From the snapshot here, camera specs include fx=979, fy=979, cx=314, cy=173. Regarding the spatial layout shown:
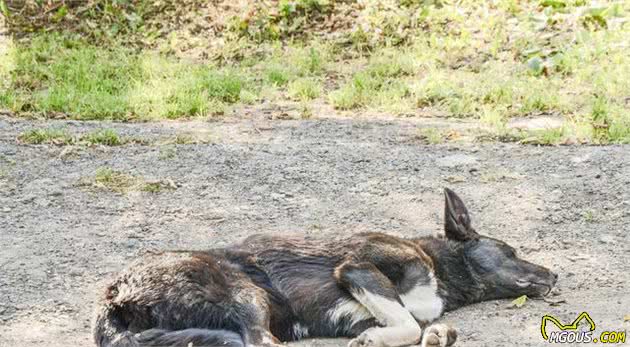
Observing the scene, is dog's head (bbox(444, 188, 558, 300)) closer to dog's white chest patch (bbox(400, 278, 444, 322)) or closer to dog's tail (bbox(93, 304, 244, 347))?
dog's white chest patch (bbox(400, 278, 444, 322))

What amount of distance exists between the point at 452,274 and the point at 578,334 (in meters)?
1.26

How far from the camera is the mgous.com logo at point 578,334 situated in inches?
219

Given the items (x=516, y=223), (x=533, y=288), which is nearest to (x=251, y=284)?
(x=533, y=288)

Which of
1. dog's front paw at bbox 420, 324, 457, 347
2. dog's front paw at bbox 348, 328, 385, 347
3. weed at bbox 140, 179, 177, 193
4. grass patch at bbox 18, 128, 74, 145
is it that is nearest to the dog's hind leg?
dog's front paw at bbox 348, 328, 385, 347

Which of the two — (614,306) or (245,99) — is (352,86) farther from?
(614,306)

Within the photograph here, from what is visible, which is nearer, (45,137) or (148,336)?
(148,336)

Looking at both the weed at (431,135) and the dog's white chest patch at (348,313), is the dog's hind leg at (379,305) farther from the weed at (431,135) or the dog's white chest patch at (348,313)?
the weed at (431,135)

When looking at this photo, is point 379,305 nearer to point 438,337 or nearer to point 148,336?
point 438,337

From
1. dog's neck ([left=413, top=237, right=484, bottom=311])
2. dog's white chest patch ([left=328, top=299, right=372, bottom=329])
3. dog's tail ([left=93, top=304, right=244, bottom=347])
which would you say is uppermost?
dog's tail ([left=93, top=304, right=244, bottom=347])

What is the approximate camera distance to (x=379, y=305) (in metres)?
5.91

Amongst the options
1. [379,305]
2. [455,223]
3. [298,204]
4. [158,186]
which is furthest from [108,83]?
[379,305]

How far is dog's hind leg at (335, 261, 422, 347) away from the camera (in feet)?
18.7

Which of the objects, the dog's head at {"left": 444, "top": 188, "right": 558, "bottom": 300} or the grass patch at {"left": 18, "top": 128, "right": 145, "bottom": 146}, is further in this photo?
the grass patch at {"left": 18, "top": 128, "right": 145, "bottom": 146}

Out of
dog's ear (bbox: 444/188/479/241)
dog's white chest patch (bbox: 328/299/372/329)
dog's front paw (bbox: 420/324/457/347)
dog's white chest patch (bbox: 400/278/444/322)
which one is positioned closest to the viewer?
dog's front paw (bbox: 420/324/457/347)
